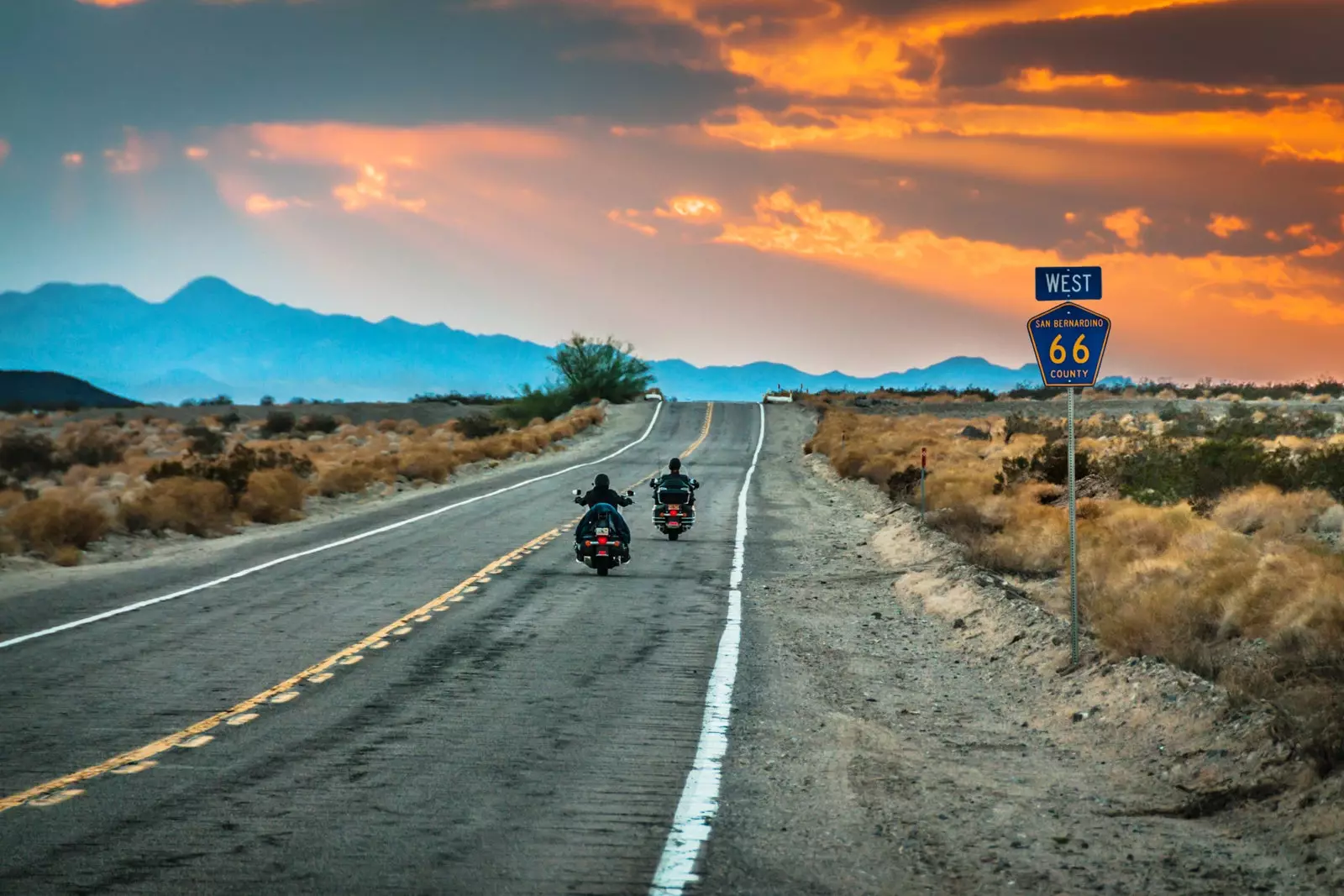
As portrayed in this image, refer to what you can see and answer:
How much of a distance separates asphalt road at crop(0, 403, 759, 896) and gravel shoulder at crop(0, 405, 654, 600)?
1230 mm

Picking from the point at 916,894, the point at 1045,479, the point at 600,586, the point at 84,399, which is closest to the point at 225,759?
the point at 916,894

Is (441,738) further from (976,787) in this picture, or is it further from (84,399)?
(84,399)

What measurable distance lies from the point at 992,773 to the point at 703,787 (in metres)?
2.26

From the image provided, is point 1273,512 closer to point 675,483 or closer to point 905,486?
point 905,486

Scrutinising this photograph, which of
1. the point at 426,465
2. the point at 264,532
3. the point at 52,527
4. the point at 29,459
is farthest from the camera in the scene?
the point at 29,459

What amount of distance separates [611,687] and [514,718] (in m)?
1.52

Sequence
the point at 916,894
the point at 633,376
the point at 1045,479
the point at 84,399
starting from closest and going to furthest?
the point at 916,894
the point at 1045,479
the point at 633,376
the point at 84,399

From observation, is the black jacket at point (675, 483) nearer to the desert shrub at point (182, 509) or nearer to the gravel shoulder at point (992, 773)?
the gravel shoulder at point (992, 773)

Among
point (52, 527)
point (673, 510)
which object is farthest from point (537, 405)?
point (52, 527)

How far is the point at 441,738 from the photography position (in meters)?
9.78

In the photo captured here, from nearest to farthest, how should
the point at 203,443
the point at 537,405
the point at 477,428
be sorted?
the point at 203,443
the point at 477,428
the point at 537,405

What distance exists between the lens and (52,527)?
23906 millimetres

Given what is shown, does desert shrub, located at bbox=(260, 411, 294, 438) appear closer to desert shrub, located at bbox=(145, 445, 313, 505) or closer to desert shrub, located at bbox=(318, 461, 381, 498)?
desert shrub, located at bbox=(145, 445, 313, 505)

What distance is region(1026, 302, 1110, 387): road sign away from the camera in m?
12.8
